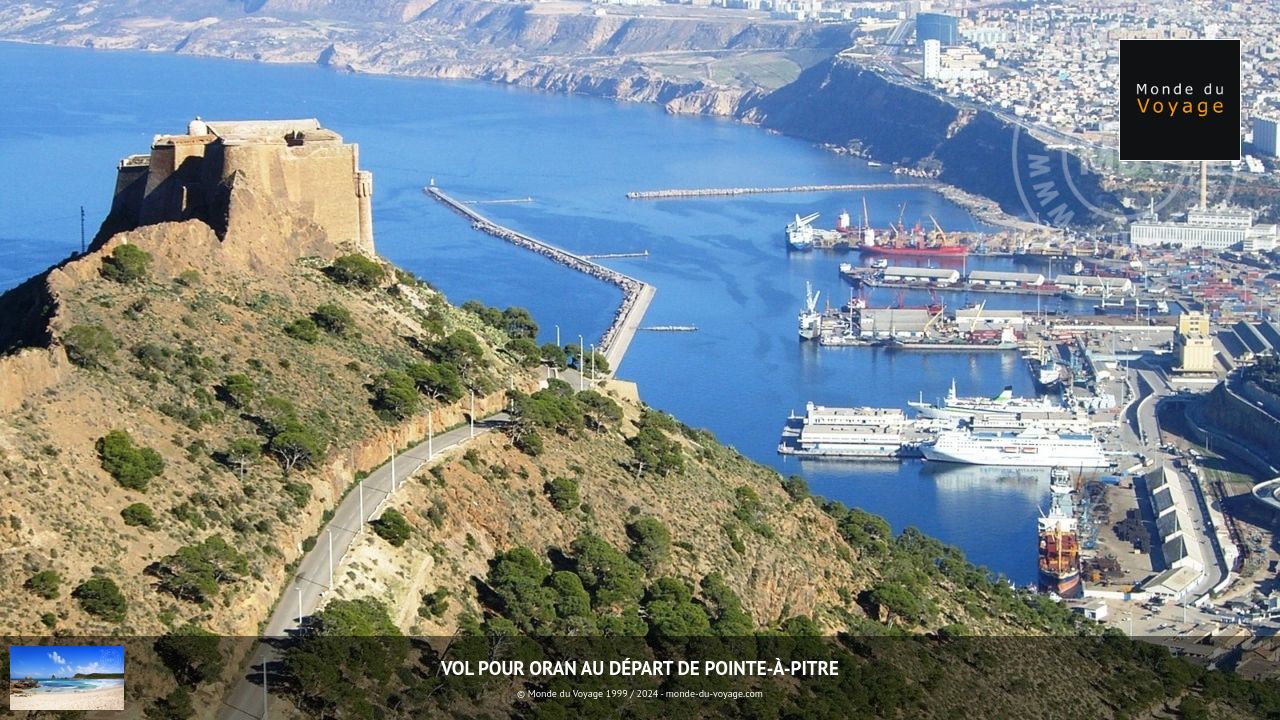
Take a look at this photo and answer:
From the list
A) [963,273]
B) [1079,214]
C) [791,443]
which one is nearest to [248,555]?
[791,443]

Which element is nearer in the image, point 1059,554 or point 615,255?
point 1059,554

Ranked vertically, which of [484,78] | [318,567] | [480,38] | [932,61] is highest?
[480,38]

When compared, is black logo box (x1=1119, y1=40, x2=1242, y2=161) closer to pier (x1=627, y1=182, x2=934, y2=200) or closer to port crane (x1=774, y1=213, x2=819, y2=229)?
port crane (x1=774, y1=213, x2=819, y2=229)

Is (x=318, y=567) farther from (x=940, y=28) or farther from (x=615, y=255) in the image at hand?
(x=940, y=28)

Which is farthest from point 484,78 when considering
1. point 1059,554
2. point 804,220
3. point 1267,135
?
point 1059,554

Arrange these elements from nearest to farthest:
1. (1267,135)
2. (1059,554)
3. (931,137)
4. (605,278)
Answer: (1059,554), (605,278), (1267,135), (931,137)

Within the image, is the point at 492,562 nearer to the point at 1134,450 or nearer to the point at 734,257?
the point at 1134,450

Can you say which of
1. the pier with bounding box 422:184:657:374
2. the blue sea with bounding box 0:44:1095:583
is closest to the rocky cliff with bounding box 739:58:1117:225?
the blue sea with bounding box 0:44:1095:583
